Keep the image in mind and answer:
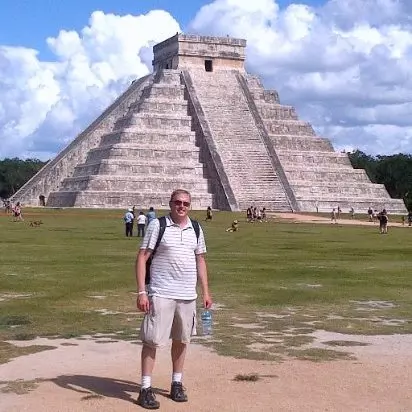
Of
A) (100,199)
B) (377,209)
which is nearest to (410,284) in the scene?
(100,199)

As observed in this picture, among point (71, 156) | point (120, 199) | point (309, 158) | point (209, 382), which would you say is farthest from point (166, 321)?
point (71, 156)

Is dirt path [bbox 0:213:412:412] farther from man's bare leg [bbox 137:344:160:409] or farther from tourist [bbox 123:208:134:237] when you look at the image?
tourist [bbox 123:208:134:237]

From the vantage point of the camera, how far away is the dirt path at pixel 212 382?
6562 mm

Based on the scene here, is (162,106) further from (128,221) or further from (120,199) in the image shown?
(128,221)

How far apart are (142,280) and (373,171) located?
87.6m

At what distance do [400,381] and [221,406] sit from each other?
1.79 meters

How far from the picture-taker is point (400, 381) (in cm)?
738

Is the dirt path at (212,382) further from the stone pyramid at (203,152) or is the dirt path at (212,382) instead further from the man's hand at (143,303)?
the stone pyramid at (203,152)

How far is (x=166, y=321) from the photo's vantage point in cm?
675

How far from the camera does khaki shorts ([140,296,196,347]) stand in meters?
6.70

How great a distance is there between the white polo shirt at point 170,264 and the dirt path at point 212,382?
860mm

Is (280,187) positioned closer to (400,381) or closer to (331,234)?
(331,234)

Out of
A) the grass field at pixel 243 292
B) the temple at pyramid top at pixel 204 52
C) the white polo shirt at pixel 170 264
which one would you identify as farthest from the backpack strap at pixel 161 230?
the temple at pyramid top at pixel 204 52

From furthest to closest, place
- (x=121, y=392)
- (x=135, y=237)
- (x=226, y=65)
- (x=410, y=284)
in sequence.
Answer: (x=226, y=65)
(x=135, y=237)
(x=410, y=284)
(x=121, y=392)
